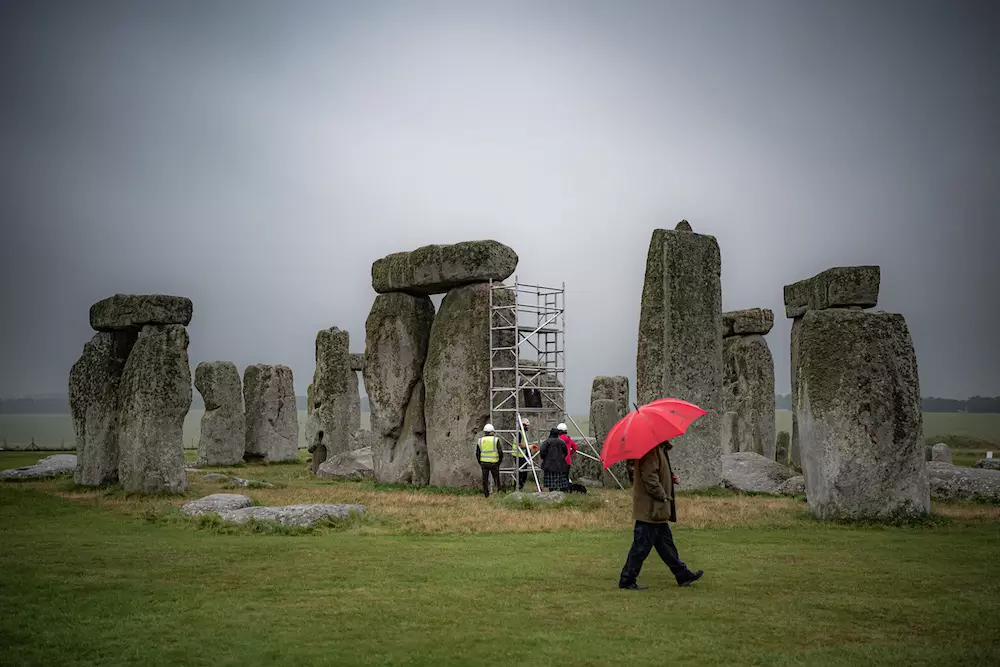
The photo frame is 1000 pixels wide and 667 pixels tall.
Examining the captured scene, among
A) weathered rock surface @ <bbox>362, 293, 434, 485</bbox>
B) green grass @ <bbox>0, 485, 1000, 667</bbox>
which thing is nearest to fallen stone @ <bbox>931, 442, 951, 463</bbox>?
green grass @ <bbox>0, 485, 1000, 667</bbox>

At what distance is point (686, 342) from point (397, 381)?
6.90 m

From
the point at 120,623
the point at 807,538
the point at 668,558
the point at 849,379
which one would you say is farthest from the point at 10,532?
the point at 849,379

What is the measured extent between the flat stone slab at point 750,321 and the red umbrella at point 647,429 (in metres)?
18.5

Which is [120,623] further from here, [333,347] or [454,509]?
[333,347]

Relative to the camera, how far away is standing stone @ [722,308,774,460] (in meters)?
26.4

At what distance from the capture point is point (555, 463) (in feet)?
55.7

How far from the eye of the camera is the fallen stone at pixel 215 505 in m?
13.7

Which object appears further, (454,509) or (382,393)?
(382,393)

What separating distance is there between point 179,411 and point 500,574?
32.1 ft

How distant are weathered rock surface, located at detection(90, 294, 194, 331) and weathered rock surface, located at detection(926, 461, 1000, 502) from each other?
13932 mm

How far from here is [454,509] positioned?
15516 millimetres

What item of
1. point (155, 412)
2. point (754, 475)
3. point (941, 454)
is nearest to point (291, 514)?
point (155, 412)

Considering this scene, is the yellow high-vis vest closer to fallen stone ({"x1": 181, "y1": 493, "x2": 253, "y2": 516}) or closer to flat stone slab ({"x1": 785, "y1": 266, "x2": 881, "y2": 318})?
fallen stone ({"x1": 181, "y1": 493, "x2": 253, "y2": 516})

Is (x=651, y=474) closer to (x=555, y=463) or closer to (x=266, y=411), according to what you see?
(x=555, y=463)
